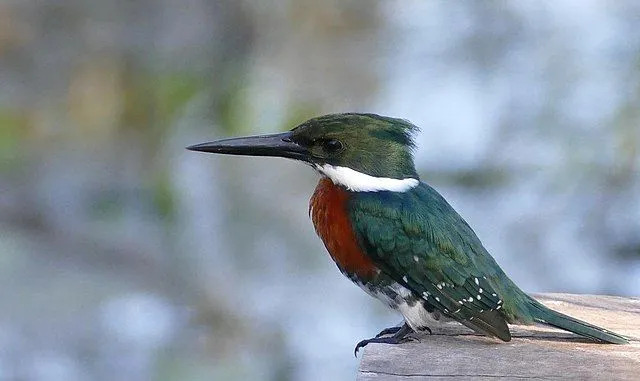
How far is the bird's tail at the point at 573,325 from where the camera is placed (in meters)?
2.19

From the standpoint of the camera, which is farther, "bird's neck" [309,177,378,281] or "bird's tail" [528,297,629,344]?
"bird's neck" [309,177,378,281]

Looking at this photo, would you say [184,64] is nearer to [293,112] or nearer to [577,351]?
[293,112]

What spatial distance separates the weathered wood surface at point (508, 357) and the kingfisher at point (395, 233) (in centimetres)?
4

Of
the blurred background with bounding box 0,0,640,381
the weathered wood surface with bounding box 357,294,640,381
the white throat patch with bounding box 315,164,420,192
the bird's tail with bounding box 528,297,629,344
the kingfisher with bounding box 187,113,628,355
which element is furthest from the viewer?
the blurred background with bounding box 0,0,640,381

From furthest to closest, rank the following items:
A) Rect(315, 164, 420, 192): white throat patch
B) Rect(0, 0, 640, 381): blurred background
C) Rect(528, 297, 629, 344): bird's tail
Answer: Rect(0, 0, 640, 381): blurred background < Rect(315, 164, 420, 192): white throat patch < Rect(528, 297, 629, 344): bird's tail

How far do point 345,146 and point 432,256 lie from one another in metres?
0.36

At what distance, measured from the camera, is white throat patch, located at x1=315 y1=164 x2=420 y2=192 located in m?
2.42

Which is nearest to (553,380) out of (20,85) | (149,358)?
(149,358)

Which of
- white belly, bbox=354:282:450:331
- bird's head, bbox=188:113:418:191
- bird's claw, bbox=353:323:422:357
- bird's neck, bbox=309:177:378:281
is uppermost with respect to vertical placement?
bird's head, bbox=188:113:418:191

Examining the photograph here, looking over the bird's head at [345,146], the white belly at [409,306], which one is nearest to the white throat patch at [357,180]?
the bird's head at [345,146]

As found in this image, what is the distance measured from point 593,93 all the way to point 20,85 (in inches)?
125

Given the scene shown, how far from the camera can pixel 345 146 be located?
7.88 feet

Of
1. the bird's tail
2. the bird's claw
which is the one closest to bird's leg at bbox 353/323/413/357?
the bird's claw

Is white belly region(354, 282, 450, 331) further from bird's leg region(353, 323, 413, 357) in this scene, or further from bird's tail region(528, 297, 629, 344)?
bird's tail region(528, 297, 629, 344)
